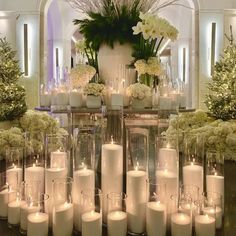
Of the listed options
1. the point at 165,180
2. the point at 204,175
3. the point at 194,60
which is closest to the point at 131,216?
the point at 165,180

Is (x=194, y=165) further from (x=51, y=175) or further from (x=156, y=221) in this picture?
(x=51, y=175)

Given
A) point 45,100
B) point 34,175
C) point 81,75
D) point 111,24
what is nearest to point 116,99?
point 81,75

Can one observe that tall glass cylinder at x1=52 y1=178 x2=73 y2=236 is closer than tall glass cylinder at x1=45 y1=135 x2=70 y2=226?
Yes

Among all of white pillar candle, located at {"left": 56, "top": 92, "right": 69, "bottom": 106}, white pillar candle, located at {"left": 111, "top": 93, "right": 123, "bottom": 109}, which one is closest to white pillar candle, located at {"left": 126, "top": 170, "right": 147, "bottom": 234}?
white pillar candle, located at {"left": 111, "top": 93, "right": 123, "bottom": 109}

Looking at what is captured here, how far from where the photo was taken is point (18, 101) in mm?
3947

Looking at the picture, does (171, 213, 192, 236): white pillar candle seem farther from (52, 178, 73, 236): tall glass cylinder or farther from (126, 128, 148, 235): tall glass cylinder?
(52, 178, 73, 236): tall glass cylinder

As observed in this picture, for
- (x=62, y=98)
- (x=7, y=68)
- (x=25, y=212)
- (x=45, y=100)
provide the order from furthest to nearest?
(x=7, y=68), (x=45, y=100), (x=62, y=98), (x=25, y=212)

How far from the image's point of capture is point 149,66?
2451 millimetres

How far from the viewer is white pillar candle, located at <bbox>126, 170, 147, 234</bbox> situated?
5.21ft

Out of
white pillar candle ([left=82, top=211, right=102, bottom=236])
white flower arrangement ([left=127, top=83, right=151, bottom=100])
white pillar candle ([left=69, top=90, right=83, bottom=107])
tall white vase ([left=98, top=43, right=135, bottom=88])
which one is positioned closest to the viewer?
white pillar candle ([left=82, top=211, right=102, bottom=236])

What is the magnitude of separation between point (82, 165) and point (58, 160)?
0.46 ft

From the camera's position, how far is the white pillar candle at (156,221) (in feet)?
4.98

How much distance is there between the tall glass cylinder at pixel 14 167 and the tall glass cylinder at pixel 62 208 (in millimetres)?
296

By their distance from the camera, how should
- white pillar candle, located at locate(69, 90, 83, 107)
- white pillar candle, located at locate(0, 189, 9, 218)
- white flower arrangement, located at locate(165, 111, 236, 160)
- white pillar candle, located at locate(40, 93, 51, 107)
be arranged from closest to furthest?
white pillar candle, located at locate(0, 189, 9, 218)
white pillar candle, located at locate(69, 90, 83, 107)
white pillar candle, located at locate(40, 93, 51, 107)
white flower arrangement, located at locate(165, 111, 236, 160)
